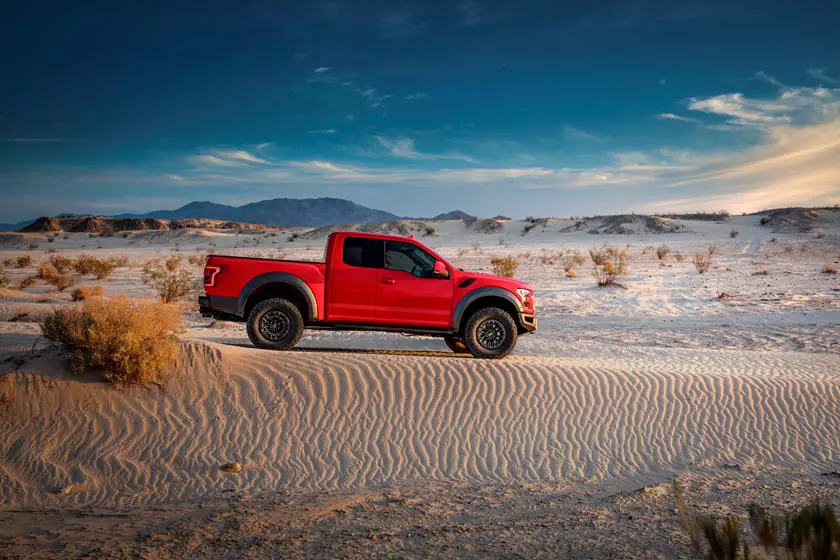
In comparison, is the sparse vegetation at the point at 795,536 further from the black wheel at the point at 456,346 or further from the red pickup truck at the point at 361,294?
the black wheel at the point at 456,346

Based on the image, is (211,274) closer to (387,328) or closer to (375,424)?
(387,328)

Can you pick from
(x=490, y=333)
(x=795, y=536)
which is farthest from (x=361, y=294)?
(x=795, y=536)

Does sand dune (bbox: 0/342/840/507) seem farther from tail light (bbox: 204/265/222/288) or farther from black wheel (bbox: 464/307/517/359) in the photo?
tail light (bbox: 204/265/222/288)

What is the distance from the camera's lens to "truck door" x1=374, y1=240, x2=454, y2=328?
8922 mm

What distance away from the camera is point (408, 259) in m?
9.07

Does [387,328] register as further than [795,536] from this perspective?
Yes

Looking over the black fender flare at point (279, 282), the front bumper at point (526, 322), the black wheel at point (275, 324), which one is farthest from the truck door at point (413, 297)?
the black wheel at point (275, 324)

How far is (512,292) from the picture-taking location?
29.7 ft

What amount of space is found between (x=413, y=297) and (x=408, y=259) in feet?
2.06

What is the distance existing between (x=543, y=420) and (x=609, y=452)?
0.97 m

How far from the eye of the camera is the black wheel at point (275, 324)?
29.2ft

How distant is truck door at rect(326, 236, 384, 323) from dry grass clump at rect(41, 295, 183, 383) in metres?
2.48

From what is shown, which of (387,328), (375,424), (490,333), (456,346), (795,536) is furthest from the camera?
(456,346)

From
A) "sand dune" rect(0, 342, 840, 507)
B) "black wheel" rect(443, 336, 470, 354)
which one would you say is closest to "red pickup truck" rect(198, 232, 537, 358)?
"sand dune" rect(0, 342, 840, 507)
